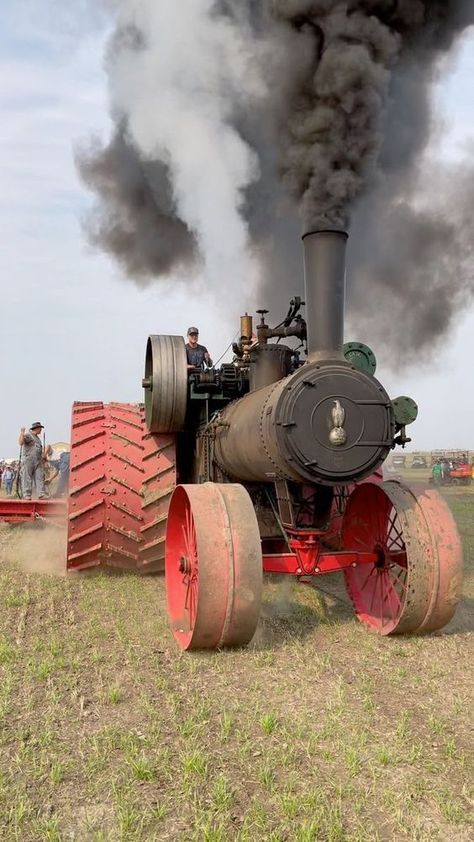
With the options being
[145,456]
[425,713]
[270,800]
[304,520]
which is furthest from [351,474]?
[145,456]

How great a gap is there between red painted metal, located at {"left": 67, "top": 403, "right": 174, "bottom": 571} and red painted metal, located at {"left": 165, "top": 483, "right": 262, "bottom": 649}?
6.27 feet

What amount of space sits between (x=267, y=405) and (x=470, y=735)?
7.65ft

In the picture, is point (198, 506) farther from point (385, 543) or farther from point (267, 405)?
point (385, 543)

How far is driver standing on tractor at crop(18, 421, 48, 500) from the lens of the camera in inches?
435

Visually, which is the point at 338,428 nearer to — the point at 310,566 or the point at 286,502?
the point at 286,502

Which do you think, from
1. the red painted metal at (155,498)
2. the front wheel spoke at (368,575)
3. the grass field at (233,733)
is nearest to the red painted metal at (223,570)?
the grass field at (233,733)

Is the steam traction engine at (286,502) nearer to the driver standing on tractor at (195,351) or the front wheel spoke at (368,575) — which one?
the front wheel spoke at (368,575)

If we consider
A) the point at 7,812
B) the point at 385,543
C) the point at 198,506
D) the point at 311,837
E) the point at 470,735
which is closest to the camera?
the point at 311,837

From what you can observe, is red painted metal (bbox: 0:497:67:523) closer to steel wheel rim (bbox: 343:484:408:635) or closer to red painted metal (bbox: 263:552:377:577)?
steel wheel rim (bbox: 343:484:408:635)

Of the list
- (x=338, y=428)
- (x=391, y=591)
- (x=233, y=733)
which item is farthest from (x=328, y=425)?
(x=233, y=733)

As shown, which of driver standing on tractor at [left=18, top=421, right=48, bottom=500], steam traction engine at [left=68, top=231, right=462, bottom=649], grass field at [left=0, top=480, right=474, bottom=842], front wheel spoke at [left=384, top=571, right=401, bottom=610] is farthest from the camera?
driver standing on tractor at [left=18, top=421, right=48, bottom=500]

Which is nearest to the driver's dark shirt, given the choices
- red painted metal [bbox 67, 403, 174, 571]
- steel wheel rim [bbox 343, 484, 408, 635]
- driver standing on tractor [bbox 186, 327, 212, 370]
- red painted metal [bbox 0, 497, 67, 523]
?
driver standing on tractor [bbox 186, 327, 212, 370]

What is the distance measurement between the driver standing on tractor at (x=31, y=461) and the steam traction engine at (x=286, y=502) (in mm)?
4843

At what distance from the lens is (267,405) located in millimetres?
4723
